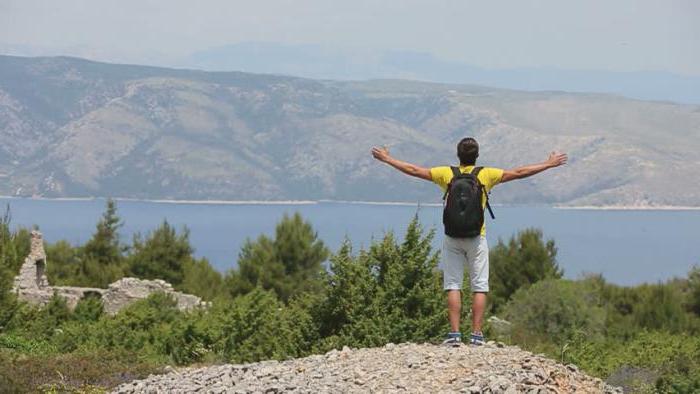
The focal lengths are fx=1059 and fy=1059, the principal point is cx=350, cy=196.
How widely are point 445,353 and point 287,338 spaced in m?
5.01

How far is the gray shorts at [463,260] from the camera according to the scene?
10.2 metres

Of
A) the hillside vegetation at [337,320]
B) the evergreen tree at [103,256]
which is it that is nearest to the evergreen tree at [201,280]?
the hillside vegetation at [337,320]

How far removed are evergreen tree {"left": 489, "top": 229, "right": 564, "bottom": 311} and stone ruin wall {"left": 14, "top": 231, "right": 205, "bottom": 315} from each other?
448 inches

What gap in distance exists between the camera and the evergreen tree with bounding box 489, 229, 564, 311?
36.3m

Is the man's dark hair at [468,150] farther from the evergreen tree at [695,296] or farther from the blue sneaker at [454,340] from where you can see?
the evergreen tree at [695,296]

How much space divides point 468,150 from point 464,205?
21.3 inches

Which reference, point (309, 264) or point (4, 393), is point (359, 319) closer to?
point (4, 393)

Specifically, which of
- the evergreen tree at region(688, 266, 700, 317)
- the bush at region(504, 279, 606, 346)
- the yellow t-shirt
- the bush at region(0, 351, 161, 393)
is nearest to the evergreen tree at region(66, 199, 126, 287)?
the bush at region(504, 279, 606, 346)

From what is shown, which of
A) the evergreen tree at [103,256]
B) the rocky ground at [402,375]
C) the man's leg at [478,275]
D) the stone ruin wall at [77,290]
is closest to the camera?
the rocky ground at [402,375]

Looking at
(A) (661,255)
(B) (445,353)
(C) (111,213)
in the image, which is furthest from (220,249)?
(B) (445,353)

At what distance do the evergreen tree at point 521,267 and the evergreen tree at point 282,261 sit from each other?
6.03 m

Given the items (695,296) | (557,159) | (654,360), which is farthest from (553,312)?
(557,159)

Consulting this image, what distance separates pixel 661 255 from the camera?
161m

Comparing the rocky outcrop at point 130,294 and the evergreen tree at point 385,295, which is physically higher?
the evergreen tree at point 385,295
